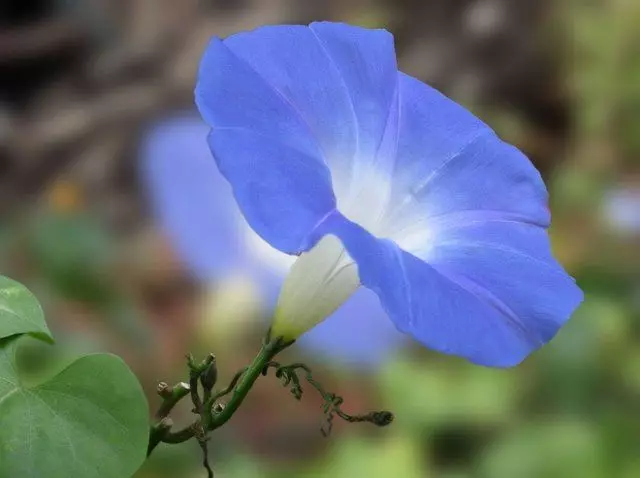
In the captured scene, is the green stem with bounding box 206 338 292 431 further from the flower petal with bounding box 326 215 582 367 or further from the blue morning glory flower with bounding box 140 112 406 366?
the blue morning glory flower with bounding box 140 112 406 366

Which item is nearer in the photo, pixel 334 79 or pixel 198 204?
pixel 334 79

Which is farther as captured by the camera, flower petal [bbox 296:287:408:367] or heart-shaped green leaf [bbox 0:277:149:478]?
flower petal [bbox 296:287:408:367]

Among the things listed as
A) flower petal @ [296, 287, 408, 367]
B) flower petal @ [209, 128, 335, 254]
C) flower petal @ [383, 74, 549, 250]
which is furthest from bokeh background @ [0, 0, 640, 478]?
flower petal @ [209, 128, 335, 254]

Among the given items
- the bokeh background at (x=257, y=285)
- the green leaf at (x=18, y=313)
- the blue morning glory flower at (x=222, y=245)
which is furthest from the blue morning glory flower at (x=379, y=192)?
the blue morning glory flower at (x=222, y=245)

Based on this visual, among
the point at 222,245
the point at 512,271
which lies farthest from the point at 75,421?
the point at 222,245

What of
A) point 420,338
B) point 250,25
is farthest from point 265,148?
point 250,25

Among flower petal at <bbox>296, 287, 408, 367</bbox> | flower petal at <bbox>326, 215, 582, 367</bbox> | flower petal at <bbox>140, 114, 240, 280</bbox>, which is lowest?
flower petal at <bbox>296, 287, 408, 367</bbox>

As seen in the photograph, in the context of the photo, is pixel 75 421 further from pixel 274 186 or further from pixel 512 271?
pixel 512 271
